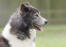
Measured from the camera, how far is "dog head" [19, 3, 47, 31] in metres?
7.55

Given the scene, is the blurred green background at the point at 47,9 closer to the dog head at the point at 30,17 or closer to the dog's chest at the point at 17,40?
the dog head at the point at 30,17

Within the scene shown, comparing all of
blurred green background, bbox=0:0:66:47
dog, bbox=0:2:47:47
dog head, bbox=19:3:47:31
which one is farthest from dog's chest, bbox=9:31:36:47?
blurred green background, bbox=0:0:66:47

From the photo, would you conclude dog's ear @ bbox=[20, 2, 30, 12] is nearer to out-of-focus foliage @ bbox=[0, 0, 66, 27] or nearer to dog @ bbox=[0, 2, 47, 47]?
dog @ bbox=[0, 2, 47, 47]

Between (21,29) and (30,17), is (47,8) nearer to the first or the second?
(30,17)

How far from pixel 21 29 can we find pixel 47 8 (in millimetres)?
17830

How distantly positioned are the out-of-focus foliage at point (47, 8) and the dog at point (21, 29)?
51.7ft

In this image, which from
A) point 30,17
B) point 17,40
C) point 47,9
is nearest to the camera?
point 17,40

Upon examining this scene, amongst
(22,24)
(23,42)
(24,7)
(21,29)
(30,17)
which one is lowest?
(23,42)

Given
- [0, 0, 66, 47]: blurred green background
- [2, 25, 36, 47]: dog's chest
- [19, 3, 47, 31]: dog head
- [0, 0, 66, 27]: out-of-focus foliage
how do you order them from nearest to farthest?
[2, 25, 36, 47]: dog's chest, [19, 3, 47, 31]: dog head, [0, 0, 66, 47]: blurred green background, [0, 0, 66, 27]: out-of-focus foliage

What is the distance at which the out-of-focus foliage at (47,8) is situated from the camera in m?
24.1

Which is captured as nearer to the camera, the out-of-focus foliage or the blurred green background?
the blurred green background

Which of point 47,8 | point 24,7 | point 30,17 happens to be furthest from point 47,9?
point 24,7

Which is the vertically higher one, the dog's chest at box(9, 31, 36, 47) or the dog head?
the dog head

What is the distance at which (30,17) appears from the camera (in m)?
7.66
